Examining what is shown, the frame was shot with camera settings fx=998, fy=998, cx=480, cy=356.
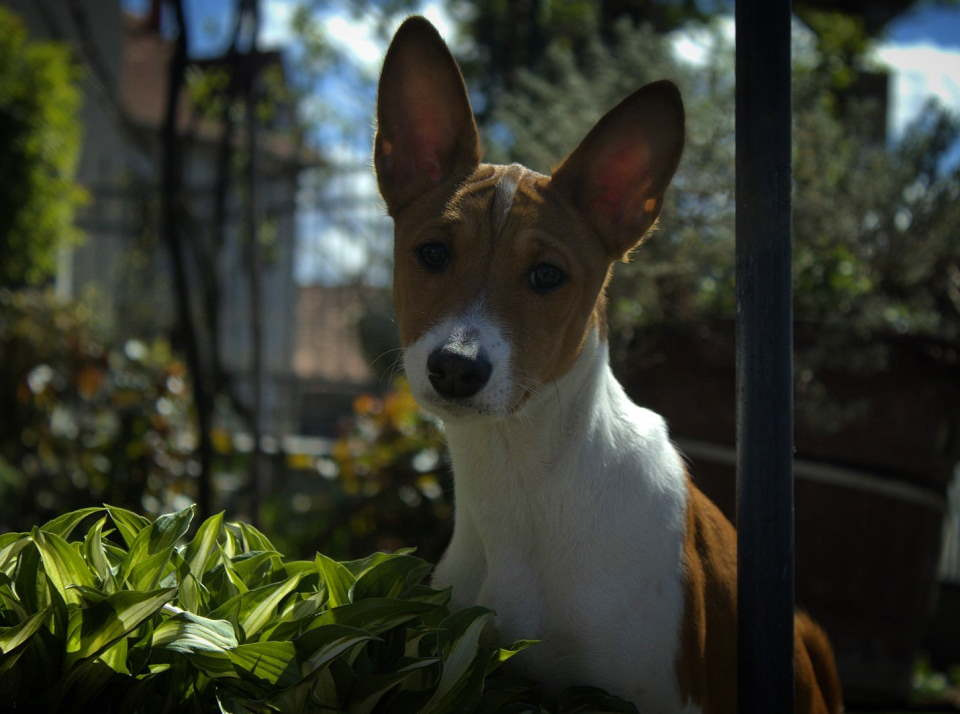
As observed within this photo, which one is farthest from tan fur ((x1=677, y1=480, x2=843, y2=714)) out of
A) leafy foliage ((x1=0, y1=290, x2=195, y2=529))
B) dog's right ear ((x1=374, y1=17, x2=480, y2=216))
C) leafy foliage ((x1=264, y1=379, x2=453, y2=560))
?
leafy foliage ((x1=0, y1=290, x2=195, y2=529))

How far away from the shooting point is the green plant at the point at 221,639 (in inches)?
60.6

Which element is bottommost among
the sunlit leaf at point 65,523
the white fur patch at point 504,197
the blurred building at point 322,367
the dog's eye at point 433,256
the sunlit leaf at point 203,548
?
the blurred building at point 322,367

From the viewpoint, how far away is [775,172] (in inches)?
63.6

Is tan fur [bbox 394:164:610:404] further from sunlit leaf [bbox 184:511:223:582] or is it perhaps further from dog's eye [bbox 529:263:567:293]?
sunlit leaf [bbox 184:511:223:582]

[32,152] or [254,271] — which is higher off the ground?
[32,152]

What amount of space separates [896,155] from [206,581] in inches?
136

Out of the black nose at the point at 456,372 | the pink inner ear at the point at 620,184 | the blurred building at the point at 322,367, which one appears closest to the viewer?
the black nose at the point at 456,372

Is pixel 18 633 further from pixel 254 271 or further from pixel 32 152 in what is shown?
pixel 32 152

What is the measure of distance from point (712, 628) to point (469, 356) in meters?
0.83

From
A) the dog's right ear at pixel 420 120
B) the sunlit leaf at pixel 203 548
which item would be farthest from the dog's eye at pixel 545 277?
the sunlit leaf at pixel 203 548

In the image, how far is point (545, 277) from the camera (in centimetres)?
204

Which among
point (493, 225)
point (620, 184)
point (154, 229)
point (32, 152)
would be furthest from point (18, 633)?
point (154, 229)

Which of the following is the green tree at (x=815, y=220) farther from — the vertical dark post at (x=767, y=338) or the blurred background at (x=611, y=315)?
the vertical dark post at (x=767, y=338)

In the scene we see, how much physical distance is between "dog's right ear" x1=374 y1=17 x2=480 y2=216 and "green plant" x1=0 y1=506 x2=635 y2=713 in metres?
0.88
